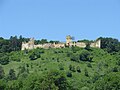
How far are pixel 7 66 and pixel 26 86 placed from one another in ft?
214

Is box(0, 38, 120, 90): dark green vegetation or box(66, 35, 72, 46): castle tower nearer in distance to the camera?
box(0, 38, 120, 90): dark green vegetation

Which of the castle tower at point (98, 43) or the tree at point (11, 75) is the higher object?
the castle tower at point (98, 43)

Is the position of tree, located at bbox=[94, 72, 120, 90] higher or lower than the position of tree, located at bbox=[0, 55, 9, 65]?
lower

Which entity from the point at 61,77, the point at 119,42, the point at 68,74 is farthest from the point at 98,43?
the point at 61,77

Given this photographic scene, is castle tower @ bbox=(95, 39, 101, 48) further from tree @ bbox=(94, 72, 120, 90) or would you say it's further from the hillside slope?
tree @ bbox=(94, 72, 120, 90)

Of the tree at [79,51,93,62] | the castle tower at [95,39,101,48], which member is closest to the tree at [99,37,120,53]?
the castle tower at [95,39,101,48]

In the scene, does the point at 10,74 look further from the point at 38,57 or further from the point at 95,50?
the point at 95,50

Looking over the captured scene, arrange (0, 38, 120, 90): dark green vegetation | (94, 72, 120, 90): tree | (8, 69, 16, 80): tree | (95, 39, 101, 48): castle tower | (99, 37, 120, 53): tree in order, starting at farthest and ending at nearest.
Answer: (95, 39, 101, 48): castle tower < (99, 37, 120, 53): tree < (0, 38, 120, 90): dark green vegetation < (8, 69, 16, 80): tree < (94, 72, 120, 90): tree

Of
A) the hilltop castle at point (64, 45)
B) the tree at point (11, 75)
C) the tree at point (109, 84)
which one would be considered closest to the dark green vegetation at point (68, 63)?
the tree at point (11, 75)

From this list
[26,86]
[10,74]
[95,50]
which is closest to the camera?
[26,86]

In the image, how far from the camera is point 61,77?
351 feet

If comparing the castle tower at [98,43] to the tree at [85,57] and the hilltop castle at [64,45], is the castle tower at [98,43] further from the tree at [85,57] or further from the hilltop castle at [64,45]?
the tree at [85,57]

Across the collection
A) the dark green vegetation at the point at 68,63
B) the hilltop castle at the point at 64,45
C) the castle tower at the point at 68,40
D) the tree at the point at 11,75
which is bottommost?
the tree at the point at 11,75

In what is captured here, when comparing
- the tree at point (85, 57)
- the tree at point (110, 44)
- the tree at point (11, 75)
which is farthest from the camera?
the tree at point (110, 44)
